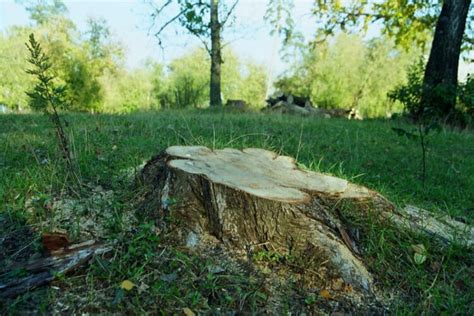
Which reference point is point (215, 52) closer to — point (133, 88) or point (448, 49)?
point (448, 49)

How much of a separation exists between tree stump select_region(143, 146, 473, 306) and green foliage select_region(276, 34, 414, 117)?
2496 centimetres

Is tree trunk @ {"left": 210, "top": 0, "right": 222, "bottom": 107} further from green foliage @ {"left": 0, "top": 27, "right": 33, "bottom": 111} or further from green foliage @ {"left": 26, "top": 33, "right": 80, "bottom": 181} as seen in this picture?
green foliage @ {"left": 0, "top": 27, "right": 33, "bottom": 111}

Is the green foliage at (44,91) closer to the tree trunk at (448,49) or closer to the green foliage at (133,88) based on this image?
the tree trunk at (448,49)

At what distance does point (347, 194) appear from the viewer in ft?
7.75

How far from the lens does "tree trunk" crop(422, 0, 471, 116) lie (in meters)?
8.20

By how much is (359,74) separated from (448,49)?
1896 cm

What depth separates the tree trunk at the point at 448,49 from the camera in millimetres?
8195

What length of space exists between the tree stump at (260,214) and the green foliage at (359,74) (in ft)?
81.9

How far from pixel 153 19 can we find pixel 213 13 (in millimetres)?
2259

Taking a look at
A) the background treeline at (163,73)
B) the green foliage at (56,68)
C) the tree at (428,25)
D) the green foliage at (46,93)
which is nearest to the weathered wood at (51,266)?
the green foliage at (46,93)

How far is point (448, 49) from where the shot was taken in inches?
328

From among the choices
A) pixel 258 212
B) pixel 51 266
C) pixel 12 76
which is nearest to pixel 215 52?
pixel 258 212

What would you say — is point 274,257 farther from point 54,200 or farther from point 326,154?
point 326,154

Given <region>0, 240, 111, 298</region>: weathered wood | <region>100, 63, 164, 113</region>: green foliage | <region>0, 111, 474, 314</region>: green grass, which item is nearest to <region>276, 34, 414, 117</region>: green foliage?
<region>100, 63, 164, 113</region>: green foliage
